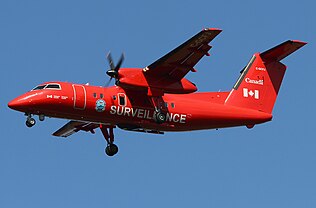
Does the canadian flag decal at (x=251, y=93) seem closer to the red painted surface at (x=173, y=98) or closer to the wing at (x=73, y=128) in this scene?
the red painted surface at (x=173, y=98)

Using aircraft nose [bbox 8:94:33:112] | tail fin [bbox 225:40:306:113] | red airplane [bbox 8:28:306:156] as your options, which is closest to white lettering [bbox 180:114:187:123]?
red airplane [bbox 8:28:306:156]

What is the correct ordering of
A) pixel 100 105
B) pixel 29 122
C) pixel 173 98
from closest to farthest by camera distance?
pixel 29 122 → pixel 100 105 → pixel 173 98

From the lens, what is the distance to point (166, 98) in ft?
89.1

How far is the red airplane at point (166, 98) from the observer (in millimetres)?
25203

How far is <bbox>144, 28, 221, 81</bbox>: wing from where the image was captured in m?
25.0

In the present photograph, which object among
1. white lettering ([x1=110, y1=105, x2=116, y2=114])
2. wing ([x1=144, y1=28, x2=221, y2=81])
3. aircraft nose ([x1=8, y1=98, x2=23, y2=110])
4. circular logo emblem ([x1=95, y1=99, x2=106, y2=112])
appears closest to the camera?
aircraft nose ([x1=8, y1=98, x2=23, y2=110])

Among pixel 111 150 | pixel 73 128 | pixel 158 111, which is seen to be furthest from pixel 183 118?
pixel 73 128

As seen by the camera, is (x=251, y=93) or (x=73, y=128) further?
(x=73, y=128)

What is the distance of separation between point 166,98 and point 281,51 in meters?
4.93

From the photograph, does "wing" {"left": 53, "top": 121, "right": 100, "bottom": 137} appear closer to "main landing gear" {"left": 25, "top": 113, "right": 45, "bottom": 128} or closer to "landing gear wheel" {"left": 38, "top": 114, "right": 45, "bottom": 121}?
"landing gear wheel" {"left": 38, "top": 114, "right": 45, "bottom": 121}

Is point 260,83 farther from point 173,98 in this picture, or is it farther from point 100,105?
point 100,105

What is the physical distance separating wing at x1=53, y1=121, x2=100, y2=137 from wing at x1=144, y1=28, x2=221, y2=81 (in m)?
4.06

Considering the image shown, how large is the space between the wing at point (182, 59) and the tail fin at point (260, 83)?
2.89 metres

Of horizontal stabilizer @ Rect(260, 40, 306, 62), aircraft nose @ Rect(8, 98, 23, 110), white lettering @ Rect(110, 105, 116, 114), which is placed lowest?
white lettering @ Rect(110, 105, 116, 114)
